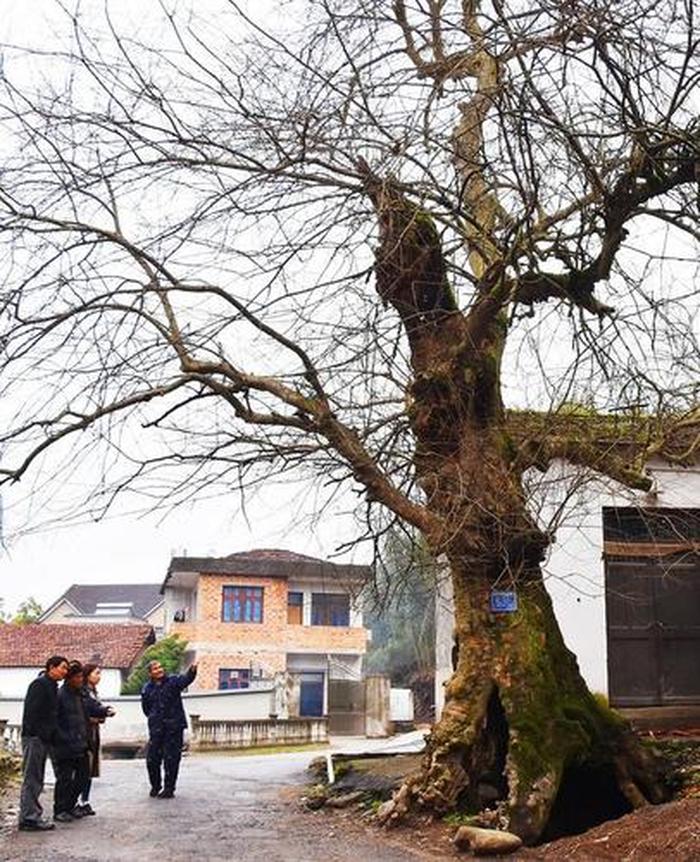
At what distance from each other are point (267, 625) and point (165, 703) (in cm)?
2545

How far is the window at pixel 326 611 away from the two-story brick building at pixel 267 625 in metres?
0.04

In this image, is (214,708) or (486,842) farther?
(214,708)

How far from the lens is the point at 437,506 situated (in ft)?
33.1

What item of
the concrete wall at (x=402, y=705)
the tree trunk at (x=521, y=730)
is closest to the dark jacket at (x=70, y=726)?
the tree trunk at (x=521, y=730)

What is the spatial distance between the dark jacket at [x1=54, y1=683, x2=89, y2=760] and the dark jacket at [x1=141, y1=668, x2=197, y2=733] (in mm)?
2046

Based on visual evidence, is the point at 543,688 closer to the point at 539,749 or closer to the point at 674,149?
the point at 539,749

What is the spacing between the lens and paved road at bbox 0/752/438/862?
8.49m

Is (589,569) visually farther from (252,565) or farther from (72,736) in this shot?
(252,565)

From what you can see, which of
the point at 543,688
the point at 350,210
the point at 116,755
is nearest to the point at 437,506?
the point at 543,688

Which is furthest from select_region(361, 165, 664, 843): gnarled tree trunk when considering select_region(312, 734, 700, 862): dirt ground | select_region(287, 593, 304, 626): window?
select_region(287, 593, 304, 626): window

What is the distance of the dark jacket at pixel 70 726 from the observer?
10797 mm

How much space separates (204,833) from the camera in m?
9.79

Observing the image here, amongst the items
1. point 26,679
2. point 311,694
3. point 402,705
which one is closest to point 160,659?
point 26,679

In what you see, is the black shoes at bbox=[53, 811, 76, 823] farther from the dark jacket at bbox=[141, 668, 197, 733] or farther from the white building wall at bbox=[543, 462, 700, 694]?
the white building wall at bbox=[543, 462, 700, 694]
